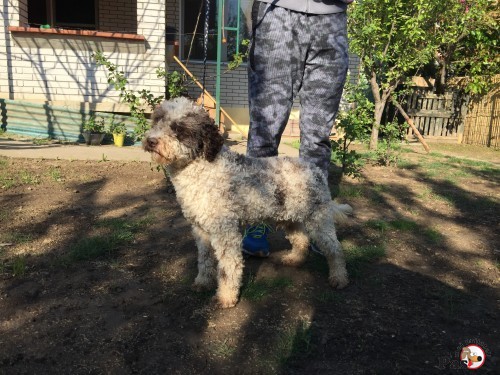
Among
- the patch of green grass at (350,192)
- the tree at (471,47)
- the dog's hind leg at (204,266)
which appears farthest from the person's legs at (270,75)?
the tree at (471,47)

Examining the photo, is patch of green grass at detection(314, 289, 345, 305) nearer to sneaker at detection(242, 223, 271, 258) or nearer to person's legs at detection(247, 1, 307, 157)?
sneaker at detection(242, 223, 271, 258)

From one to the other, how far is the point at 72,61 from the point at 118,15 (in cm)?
383

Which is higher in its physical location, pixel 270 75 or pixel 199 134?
pixel 270 75

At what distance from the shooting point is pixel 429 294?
297 cm

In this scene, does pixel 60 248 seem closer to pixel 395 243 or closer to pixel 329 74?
pixel 329 74

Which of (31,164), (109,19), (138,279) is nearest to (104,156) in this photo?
(31,164)

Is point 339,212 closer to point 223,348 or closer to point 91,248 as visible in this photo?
point 223,348

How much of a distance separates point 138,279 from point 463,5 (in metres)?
10.5

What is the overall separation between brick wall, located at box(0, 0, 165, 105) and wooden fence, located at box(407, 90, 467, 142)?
813 cm

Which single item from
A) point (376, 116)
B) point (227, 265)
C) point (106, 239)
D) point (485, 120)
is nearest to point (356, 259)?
point (227, 265)

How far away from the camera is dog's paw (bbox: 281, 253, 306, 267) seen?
3344mm

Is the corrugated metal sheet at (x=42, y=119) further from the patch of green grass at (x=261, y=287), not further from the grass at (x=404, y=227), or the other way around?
the patch of green grass at (x=261, y=287)

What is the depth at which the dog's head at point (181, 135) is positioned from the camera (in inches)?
98.2

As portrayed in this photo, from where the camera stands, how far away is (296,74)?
10.9 ft
